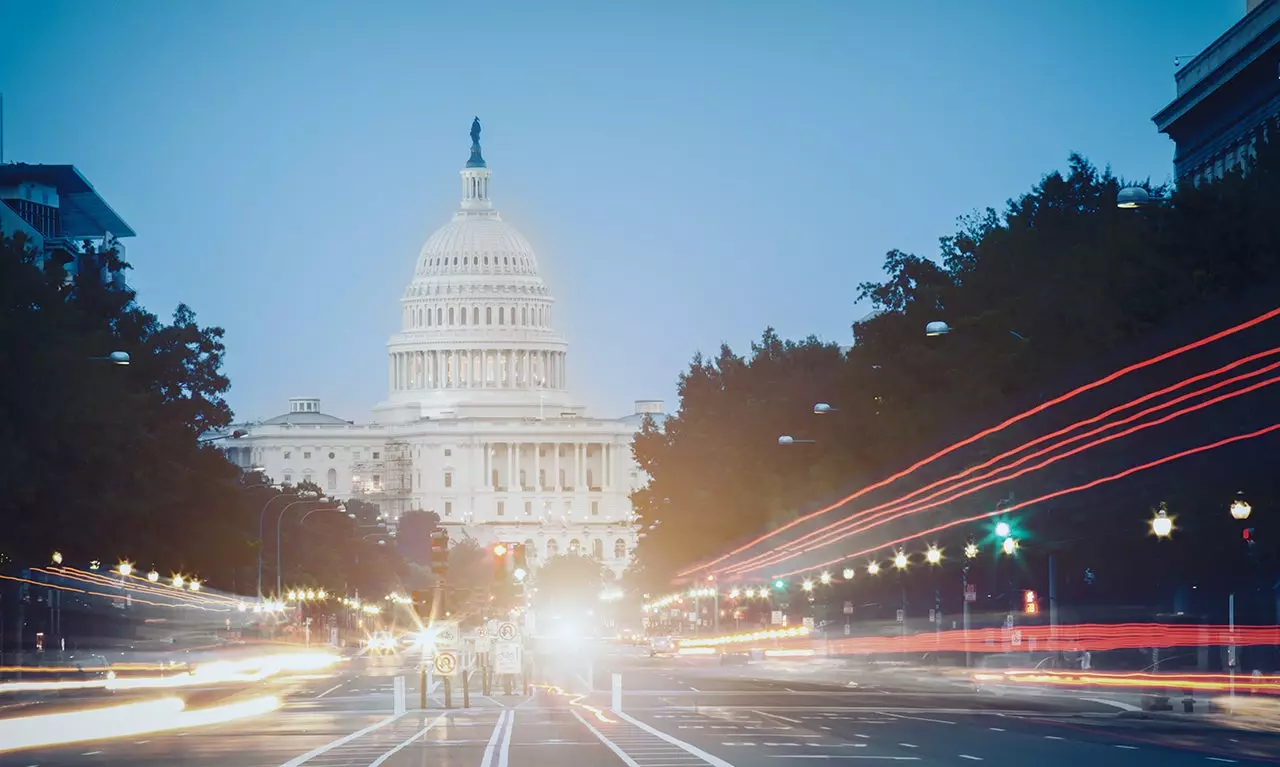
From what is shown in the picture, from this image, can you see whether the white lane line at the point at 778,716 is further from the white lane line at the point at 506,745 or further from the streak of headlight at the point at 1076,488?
the streak of headlight at the point at 1076,488

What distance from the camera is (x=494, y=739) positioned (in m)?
35.6

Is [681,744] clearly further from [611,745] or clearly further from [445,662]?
[445,662]

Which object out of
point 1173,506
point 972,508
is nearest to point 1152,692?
point 1173,506

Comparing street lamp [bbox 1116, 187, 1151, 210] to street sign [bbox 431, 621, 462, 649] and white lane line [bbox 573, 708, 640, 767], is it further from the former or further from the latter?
street sign [bbox 431, 621, 462, 649]

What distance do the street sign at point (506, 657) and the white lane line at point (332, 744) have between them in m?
7.15

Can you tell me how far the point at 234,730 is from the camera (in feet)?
133

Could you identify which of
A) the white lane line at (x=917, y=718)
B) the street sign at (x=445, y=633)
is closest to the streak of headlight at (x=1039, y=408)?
the white lane line at (x=917, y=718)

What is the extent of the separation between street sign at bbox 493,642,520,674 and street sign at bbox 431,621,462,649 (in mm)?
1533

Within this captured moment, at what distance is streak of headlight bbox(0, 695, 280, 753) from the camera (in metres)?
40.0

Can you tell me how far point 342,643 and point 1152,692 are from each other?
118577 millimetres

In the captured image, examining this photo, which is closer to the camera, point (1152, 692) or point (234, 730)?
point (234, 730)

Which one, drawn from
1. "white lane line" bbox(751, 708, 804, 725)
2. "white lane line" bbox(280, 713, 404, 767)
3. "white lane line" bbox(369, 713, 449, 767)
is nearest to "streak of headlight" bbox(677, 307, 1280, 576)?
"white lane line" bbox(751, 708, 804, 725)

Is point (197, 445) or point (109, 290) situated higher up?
point (109, 290)

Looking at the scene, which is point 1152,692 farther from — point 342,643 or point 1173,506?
point 342,643
